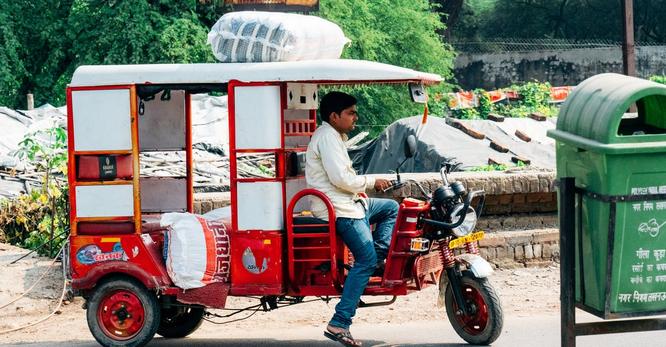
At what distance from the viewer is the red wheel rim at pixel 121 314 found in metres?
7.84

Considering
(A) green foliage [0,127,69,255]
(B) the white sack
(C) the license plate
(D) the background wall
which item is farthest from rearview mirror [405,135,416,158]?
(D) the background wall

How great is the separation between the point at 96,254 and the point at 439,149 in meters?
7.67

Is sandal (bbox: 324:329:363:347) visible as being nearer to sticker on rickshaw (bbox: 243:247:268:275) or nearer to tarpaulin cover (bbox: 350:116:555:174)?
sticker on rickshaw (bbox: 243:247:268:275)

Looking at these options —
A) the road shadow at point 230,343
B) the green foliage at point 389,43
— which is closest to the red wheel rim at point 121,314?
the road shadow at point 230,343

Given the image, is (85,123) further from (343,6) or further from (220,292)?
(343,6)

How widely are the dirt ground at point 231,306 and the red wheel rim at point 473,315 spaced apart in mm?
1274

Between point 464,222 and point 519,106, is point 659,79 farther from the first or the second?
point 464,222

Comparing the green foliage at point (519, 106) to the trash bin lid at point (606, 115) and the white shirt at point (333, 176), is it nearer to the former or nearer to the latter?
the white shirt at point (333, 176)

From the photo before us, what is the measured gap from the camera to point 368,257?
7531mm

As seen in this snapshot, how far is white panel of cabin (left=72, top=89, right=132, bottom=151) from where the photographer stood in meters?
7.63

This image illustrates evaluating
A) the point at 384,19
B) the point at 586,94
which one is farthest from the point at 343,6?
the point at 586,94

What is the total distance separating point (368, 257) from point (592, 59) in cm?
2944

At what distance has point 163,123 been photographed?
886 cm

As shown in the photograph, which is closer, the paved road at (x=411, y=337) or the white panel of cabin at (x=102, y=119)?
the white panel of cabin at (x=102, y=119)
